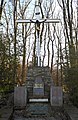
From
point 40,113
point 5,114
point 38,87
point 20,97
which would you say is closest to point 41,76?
point 38,87

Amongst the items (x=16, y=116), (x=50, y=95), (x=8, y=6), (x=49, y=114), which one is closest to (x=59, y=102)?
(x=50, y=95)

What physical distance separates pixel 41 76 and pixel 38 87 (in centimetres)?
92

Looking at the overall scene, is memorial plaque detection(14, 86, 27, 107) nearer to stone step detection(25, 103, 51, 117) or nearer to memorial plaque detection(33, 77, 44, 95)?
stone step detection(25, 103, 51, 117)

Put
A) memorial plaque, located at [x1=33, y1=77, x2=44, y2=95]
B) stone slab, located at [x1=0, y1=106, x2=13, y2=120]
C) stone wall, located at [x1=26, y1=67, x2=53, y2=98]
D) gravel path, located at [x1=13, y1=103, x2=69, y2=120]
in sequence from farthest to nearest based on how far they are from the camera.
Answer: stone wall, located at [x1=26, y1=67, x2=53, y2=98]
memorial plaque, located at [x1=33, y1=77, x2=44, y2=95]
gravel path, located at [x1=13, y1=103, x2=69, y2=120]
stone slab, located at [x1=0, y1=106, x2=13, y2=120]

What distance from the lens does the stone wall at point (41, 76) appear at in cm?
1131

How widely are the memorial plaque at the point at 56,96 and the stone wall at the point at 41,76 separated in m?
0.45

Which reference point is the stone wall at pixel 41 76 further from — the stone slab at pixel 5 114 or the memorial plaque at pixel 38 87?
the stone slab at pixel 5 114

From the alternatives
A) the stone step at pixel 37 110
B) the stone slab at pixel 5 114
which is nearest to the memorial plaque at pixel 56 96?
the stone step at pixel 37 110

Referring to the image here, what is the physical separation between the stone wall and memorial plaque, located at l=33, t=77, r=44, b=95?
189 millimetres

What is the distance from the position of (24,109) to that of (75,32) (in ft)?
34.4

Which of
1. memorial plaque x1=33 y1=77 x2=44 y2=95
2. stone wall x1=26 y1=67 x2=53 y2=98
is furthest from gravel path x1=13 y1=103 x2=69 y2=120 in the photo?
memorial plaque x1=33 y1=77 x2=44 y2=95

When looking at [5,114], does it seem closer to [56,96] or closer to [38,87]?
[56,96]

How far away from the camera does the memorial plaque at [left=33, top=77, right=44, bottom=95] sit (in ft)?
36.4

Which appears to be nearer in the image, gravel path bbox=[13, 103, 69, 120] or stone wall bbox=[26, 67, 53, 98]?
gravel path bbox=[13, 103, 69, 120]
